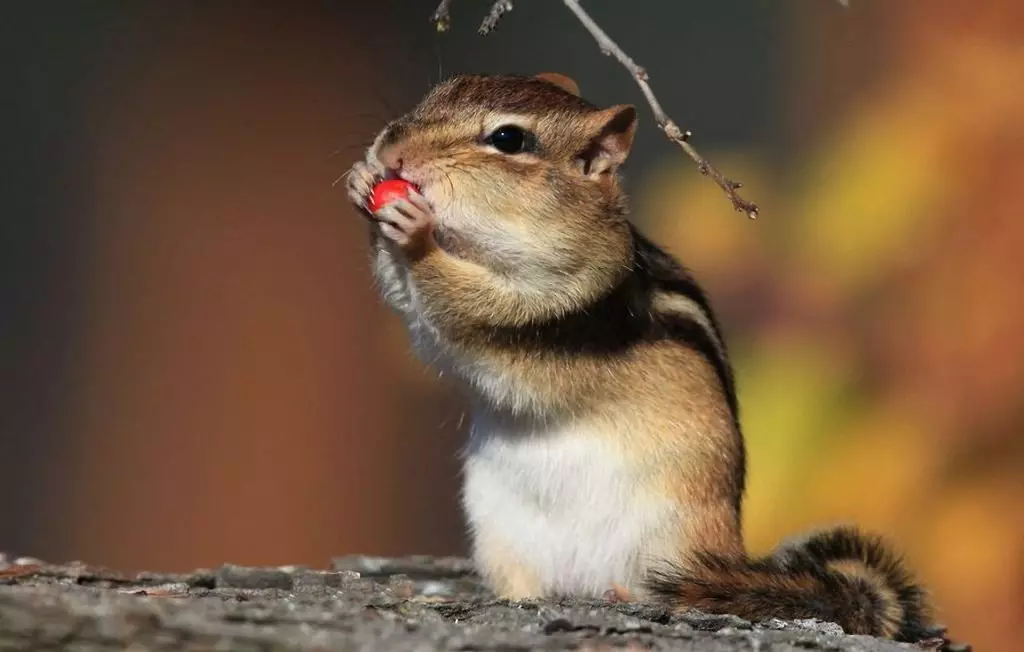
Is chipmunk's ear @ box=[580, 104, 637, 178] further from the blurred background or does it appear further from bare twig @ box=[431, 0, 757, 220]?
the blurred background

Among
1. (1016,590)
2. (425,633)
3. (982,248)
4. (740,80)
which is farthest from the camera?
(740,80)

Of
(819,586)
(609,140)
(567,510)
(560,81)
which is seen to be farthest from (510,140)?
(819,586)

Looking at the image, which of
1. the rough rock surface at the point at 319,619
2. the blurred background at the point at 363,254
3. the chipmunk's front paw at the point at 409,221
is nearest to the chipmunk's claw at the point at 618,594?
the rough rock surface at the point at 319,619

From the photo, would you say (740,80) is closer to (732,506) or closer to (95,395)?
(732,506)

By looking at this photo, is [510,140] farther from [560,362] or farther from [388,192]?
[560,362]

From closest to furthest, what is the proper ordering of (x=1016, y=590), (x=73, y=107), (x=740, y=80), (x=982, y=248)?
1. (x=1016, y=590)
2. (x=982, y=248)
3. (x=740, y=80)
4. (x=73, y=107)

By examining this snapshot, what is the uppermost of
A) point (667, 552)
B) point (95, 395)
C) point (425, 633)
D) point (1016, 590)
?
point (95, 395)

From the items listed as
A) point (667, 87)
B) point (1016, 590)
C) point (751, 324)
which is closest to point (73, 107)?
point (667, 87)
